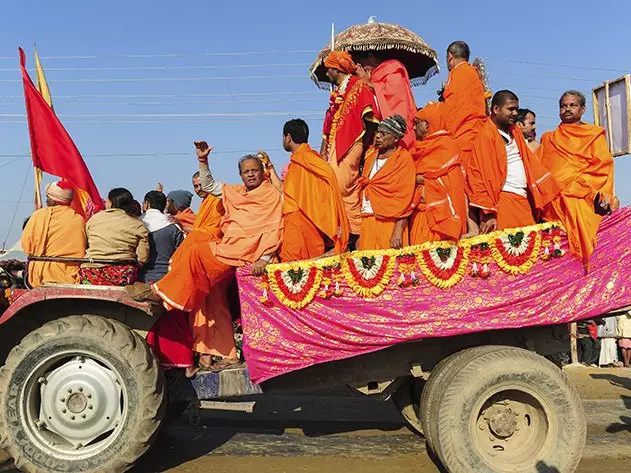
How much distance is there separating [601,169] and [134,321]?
3.64 m

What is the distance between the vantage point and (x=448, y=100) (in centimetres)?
499

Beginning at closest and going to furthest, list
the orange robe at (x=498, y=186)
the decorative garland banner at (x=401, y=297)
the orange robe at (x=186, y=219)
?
the decorative garland banner at (x=401, y=297) < the orange robe at (x=498, y=186) < the orange robe at (x=186, y=219)

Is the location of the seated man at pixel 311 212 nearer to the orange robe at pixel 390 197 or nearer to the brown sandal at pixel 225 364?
the orange robe at pixel 390 197

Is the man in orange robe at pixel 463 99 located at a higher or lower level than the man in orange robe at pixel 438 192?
higher

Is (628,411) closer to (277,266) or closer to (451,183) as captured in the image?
(451,183)

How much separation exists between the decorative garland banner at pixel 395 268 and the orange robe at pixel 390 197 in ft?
0.91

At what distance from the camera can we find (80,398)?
4.23 m

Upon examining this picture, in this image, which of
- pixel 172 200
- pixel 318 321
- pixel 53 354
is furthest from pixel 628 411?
pixel 53 354

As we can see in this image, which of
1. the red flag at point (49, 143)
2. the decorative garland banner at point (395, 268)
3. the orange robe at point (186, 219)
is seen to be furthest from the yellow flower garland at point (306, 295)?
the red flag at point (49, 143)

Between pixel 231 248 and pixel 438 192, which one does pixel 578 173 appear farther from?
pixel 231 248

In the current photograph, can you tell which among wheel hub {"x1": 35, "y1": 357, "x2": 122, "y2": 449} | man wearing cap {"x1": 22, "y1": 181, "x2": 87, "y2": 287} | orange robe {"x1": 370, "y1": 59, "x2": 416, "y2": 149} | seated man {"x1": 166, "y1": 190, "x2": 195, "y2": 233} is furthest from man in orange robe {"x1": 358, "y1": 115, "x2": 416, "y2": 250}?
man wearing cap {"x1": 22, "y1": 181, "x2": 87, "y2": 287}

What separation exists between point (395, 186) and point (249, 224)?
3.50 ft

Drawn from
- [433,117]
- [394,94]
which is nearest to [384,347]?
[433,117]

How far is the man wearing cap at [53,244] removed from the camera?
4.91m
